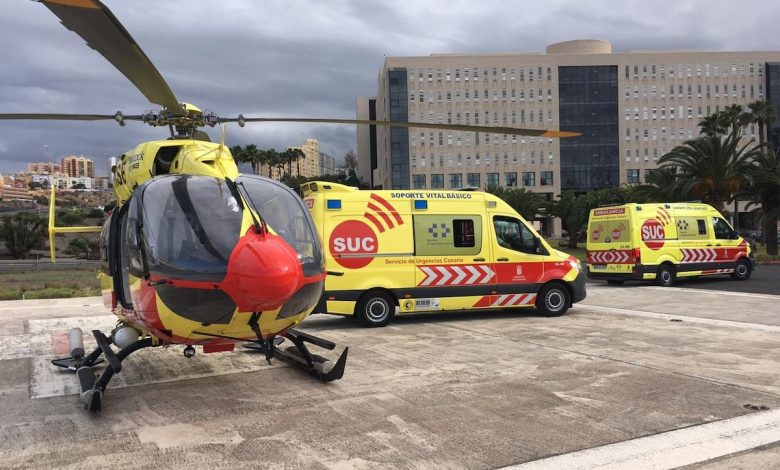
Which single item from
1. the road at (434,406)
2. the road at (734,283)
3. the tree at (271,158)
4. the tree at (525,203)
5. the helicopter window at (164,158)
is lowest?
the road at (734,283)

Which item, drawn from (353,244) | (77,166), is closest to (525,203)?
(353,244)

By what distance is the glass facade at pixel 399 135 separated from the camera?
91562 mm

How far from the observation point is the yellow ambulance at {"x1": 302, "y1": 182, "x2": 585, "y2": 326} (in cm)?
1039

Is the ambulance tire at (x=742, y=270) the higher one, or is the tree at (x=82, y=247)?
the tree at (x=82, y=247)

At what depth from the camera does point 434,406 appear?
5609 millimetres

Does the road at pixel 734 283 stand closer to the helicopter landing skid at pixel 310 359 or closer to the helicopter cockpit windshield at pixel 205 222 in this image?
the helicopter landing skid at pixel 310 359

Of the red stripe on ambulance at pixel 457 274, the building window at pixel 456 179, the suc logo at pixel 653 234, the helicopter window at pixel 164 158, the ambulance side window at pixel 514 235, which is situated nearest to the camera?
the helicopter window at pixel 164 158

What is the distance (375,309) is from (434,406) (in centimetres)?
506

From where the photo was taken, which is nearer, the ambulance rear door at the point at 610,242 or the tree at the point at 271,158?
the ambulance rear door at the point at 610,242

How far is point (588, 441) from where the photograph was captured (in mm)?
4633

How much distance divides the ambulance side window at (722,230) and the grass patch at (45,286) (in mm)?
19586

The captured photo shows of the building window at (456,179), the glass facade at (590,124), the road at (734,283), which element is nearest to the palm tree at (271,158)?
the building window at (456,179)

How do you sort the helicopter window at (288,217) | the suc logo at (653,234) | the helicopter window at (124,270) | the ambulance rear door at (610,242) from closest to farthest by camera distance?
the helicopter window at (288,217) < the helicopter window at (124,270) < the suc logo at (653,234) < the ambulance rear door at (610,242)

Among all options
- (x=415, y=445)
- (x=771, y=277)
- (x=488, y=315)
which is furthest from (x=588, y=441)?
(x=771, y=277)
